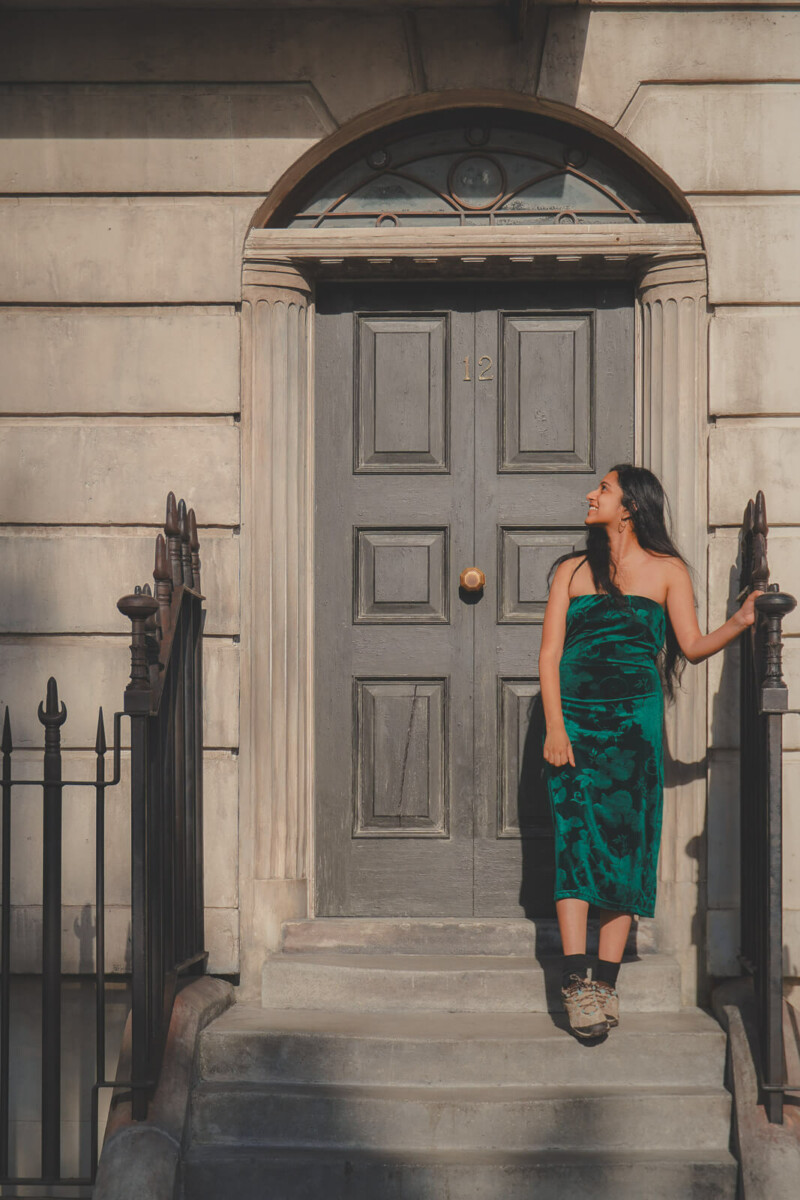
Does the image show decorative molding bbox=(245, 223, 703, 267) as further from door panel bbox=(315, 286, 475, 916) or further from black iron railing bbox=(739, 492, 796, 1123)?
black iron railing bbox=(739, 492, 796, 1123)

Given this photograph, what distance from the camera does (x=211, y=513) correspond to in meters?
→ 5.57

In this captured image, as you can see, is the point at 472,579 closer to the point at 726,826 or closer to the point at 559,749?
the point at 559,749

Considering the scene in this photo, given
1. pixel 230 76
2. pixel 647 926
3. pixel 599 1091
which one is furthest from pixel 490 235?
pixel 599 1091

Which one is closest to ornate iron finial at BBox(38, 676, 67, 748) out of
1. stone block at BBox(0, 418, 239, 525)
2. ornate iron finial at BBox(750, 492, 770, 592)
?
stone block at BBox(0, 418, 239, 525)

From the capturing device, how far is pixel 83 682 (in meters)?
5.55

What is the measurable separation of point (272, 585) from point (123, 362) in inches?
45.2

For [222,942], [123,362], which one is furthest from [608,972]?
[123,362]

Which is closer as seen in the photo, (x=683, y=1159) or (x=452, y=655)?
(x=683, y=1159)

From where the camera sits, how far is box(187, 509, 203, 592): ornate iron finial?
527 centimetres

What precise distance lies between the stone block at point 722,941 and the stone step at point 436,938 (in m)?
0.25

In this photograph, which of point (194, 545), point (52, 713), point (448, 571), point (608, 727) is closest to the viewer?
point (52, 713)

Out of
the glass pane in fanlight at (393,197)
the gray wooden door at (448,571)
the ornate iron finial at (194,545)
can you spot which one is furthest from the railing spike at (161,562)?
the glass pane in fanlight at (393,197)

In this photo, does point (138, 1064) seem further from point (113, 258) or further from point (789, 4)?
point (789, 4)

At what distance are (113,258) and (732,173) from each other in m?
2.65
